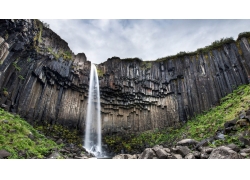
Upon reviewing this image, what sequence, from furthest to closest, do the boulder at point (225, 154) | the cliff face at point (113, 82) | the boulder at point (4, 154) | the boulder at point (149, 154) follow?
1. the cliff face at point (113, 82)
2. the boulder at point (149, 154)
3. the boulder at point (4, 154)
4. the boulder at point (225, 154)

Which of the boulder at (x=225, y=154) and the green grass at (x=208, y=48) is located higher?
the green grass at (x=208, y=48)

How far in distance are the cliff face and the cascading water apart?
0.72 meters

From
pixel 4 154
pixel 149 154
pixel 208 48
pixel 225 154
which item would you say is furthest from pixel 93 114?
pixel 225 154

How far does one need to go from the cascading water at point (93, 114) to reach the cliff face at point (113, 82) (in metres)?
0.72

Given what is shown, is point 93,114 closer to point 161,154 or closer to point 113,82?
point 113,82

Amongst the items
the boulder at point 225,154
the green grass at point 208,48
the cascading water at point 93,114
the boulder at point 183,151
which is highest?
the green grass at point 208,48

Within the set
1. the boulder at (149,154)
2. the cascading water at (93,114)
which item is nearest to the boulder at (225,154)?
the boulder at (149,154)

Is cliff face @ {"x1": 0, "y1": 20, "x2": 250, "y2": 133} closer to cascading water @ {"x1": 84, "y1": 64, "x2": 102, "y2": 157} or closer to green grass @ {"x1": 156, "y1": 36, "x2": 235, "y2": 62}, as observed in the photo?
green grass @ {"x1": 156, "y1": 36, "x2": 235, "y2": 62}

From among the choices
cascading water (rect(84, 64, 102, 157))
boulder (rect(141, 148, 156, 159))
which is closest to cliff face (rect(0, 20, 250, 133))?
cascading water (rect(84, 64, 102, 157))

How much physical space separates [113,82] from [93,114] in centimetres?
515

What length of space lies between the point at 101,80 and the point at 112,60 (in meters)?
3.66

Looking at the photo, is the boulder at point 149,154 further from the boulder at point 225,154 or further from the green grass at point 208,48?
the green grass at point 208,48

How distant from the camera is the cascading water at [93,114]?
21870 mm

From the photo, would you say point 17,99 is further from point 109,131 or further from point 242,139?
point 242,139
